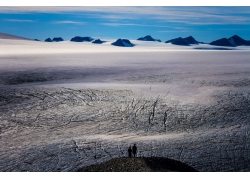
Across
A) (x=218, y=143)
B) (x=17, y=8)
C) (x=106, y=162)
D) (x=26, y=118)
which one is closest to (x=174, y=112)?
(x=218, y=143)

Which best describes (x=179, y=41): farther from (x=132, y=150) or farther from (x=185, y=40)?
(x=132, y=150)

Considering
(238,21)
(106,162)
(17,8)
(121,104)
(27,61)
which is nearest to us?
(106,162)

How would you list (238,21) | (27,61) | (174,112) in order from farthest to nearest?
(27,61) < (174,112) < (238,21)

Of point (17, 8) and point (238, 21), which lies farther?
point (238, 21)

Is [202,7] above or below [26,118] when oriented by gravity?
above

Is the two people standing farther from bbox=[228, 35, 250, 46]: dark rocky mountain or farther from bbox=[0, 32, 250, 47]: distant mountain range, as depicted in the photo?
bbox=[228, 35, 250, 46]: dark rocky mountain

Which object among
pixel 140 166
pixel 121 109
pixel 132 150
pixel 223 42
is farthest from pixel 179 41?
pixel 140 166

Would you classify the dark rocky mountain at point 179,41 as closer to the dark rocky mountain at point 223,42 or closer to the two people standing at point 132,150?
the dark rocky mountain at point 223,42

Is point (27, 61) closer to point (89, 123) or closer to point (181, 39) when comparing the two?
point (89, 123)
